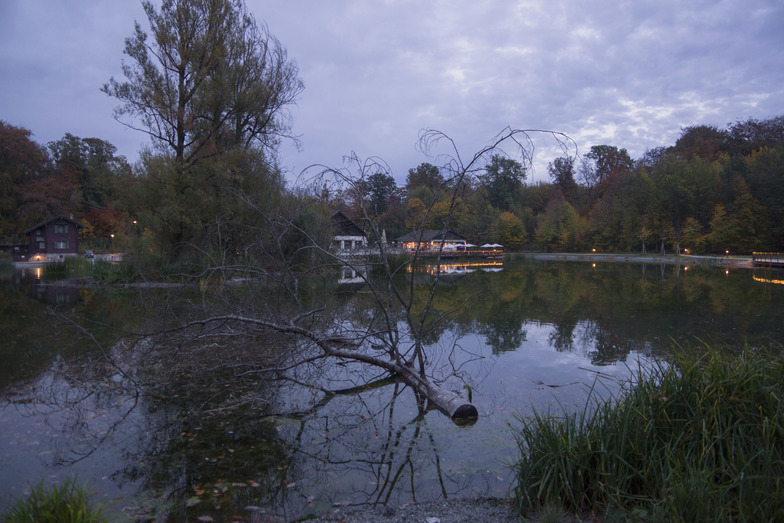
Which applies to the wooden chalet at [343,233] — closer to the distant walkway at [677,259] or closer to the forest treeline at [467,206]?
the forest treeline at [467,206]

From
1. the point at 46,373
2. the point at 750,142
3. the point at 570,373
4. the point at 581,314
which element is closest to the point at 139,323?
the point at 46,373

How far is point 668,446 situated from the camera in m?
3.60

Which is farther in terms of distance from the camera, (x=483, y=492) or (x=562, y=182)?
(x=562, y=182)

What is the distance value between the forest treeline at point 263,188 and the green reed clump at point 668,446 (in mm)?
3386

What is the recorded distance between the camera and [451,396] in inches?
258

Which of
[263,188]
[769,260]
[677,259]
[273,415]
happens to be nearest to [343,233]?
[263,188]

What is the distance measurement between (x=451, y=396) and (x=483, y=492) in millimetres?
2133

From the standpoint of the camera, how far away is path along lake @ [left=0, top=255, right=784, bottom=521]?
446 centimetres

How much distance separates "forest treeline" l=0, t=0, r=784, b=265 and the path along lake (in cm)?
262

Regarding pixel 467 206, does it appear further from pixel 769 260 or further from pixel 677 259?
pixel 677 259

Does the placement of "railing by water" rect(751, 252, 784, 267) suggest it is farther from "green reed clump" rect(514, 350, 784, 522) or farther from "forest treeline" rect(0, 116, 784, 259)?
"green reed clump" rect(514, 350, 784, 522)

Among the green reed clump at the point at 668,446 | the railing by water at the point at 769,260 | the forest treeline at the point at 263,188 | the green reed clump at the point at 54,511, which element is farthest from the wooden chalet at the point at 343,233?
the railing by water at the point at 769,260

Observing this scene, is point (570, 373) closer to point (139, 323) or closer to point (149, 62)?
point (139, 323)

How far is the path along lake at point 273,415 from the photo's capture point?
4457 millimetres
